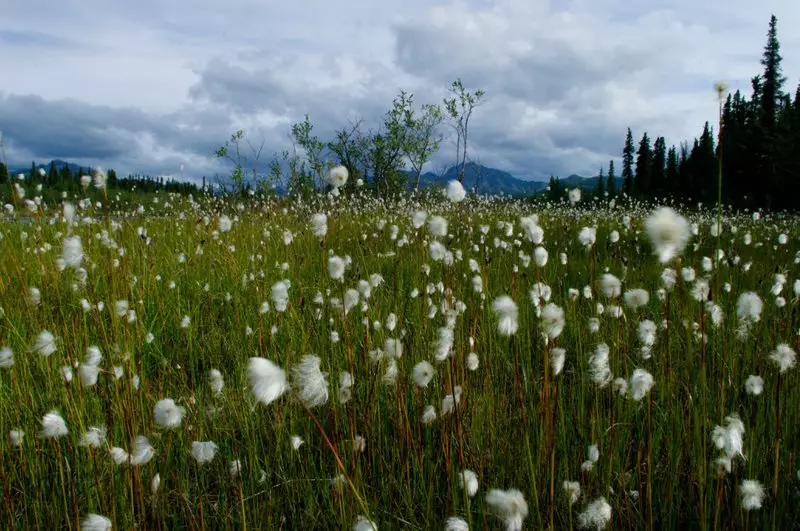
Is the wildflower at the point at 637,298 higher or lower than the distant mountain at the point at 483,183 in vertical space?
lower

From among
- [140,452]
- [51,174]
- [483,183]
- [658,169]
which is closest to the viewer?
[140,452]

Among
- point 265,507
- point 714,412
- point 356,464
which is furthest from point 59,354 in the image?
point 714,412

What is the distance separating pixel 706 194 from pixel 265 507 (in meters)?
50.6

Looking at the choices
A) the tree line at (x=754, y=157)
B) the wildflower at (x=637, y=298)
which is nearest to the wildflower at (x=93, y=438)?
the wildflower at (x=637, y=298)

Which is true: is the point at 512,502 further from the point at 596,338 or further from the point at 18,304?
the point at 18,304

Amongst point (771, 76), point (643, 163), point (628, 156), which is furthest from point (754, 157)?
point (628, 156)

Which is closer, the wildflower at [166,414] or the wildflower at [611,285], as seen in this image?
the wildflower at [166,414]

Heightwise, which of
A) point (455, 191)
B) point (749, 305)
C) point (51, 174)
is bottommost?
point (749, 305)

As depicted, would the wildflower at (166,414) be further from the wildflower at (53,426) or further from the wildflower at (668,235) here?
the wildflower at (668,235)

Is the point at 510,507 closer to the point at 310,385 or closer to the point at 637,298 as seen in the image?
the point at 310,385

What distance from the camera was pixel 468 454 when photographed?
228cm

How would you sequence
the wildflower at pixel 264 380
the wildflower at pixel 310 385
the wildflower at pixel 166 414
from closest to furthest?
the wildflower at pixel 264 380 < the wildflower at pixel 310 385 < the wildflower at pixel 166 414

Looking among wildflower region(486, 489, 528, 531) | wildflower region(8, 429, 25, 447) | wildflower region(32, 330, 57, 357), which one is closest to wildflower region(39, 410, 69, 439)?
wildflower region(8, 429, 25, 447)

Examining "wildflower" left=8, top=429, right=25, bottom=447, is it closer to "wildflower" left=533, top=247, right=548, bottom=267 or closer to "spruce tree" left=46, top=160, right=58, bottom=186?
"wildflower" left=533, top=247, right=548, bottom=267
